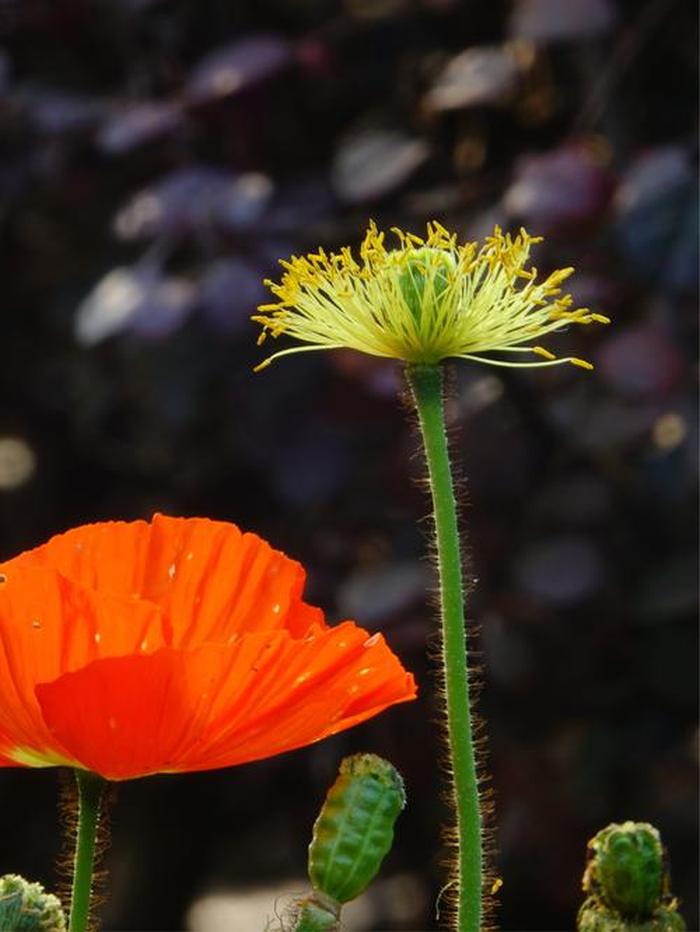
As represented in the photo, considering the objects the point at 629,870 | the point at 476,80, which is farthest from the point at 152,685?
the point at 476,80

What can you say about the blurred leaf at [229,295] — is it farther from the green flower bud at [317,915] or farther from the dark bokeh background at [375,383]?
the green flower bud at [317,915]

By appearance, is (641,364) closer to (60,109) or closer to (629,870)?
(60,109)

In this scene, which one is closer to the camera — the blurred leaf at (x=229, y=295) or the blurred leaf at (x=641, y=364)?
the blurred leaf at (x=641, y=364)

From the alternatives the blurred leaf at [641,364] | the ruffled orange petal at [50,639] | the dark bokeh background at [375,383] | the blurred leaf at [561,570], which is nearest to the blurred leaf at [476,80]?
the dark bokeh background at [375,383]

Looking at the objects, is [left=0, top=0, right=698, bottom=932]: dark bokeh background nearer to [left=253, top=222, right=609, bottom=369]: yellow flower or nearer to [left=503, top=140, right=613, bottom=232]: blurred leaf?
[left=503, top=140, right=613, bottom=232]: blurred leaf

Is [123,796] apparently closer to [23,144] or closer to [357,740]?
[357,740]

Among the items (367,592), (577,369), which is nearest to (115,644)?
(367,592)

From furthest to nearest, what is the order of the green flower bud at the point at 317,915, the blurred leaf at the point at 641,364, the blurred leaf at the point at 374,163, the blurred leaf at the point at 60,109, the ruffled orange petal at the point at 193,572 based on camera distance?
1. the blurred leaf at the point at 60,109
2. the blurred leaf at the point at 374,163
3. the blurred leaf at the point at 641,364
4. the ruffled orange petal at the point at 193,572
5. the green flower bud at the point at 317,915
